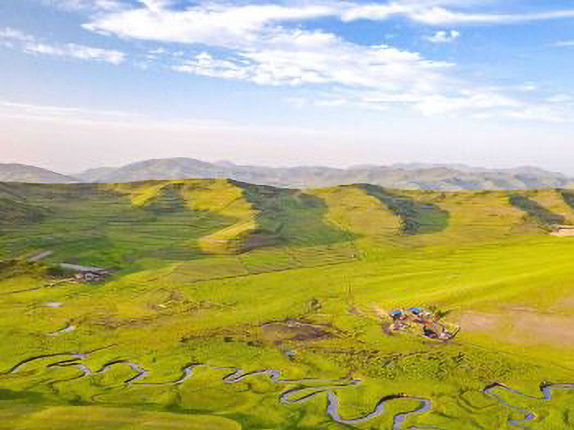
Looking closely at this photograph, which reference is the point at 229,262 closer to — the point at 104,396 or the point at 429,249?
the point at 429,249

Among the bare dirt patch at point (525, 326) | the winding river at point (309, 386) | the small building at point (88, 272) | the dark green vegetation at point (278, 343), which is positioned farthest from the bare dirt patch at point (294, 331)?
the small building at point (88, 272)

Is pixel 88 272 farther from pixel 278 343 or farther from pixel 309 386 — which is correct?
pixel 309 386

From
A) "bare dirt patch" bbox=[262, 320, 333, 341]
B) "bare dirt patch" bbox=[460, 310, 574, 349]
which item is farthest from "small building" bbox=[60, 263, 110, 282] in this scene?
"bare dirt patch" bbox=[460, 310, 574, 349]

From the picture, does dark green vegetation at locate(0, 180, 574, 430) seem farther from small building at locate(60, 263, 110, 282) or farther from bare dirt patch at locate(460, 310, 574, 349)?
small building at locate(60, 263, 110, 282)

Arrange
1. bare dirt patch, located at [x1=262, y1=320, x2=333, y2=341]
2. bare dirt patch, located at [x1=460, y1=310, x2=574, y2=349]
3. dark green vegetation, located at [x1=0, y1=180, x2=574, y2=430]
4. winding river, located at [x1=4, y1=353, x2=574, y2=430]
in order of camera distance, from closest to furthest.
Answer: dark green vegetation, located at [x1=0, y1=180, x2=574, y2=430] < winding river, located at [x1=4, y1=353, x2=574, y2=430] < bare dirt patch, located at [x1=460, y1=310, x2=574, y2=349] < bare dirt patch, located at [x1=262, y1=320, x2=333, y2=341]

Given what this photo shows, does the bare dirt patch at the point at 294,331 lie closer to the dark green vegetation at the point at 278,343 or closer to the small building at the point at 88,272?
the dark green vegetation at the point at 278,343

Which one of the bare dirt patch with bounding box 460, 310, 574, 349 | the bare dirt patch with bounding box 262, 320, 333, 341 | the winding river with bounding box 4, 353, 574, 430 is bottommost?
the bare dirt patch with bounding box 262, 320, 333, 341

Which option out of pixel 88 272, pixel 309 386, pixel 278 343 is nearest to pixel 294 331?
pixel 278 343

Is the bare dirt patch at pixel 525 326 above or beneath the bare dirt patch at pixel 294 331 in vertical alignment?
above
